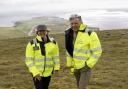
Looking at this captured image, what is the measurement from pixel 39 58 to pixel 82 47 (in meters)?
0.86

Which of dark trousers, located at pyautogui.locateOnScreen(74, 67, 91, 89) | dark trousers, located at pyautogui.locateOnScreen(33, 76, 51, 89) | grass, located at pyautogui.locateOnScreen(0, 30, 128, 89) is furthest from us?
grass, located at pyautogui.locateOnScreen(0, 30, 128, 89)

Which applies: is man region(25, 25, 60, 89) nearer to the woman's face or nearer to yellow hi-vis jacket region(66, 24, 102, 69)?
the woman's face

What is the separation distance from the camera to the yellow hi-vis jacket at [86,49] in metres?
7.93

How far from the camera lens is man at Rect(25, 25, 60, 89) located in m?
8.22

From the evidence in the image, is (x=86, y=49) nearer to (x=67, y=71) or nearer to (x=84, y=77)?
(x=84, y=77)

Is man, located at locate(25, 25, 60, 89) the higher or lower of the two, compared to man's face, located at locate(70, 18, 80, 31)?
lower

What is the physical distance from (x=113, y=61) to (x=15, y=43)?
10330 millimetres

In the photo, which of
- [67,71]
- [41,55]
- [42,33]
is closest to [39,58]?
[41,55]

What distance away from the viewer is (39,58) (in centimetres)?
827

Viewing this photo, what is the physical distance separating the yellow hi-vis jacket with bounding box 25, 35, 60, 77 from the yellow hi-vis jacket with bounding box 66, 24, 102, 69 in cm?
45

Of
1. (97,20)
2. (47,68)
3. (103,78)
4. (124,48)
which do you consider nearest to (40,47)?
(47,68)

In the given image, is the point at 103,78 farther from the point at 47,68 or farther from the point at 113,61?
the point at 47,68

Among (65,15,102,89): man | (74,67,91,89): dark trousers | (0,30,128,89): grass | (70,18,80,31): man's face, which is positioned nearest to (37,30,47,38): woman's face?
(65,15,102,89): man

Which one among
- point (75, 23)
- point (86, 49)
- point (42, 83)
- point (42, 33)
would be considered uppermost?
point (75, 23)
